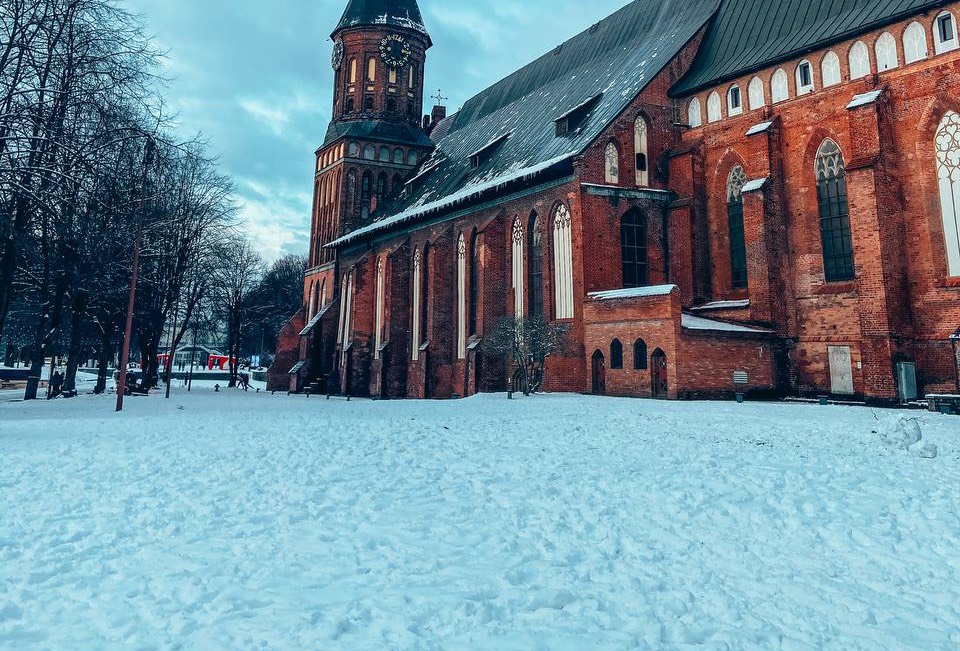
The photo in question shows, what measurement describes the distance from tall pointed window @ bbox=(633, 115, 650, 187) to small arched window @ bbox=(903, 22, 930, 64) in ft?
27.9

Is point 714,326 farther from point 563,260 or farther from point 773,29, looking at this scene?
point 773,29

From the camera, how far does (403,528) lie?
4852 millimetres

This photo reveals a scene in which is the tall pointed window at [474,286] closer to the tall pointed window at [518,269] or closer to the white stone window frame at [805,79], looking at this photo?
the tall pointed window at [518,269]

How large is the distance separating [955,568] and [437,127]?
4386 cm

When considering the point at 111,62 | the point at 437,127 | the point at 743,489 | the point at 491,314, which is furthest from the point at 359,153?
the point at 743,489

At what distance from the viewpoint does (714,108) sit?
2278cm

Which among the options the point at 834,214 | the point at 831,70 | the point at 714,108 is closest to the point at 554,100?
the point at 714,108

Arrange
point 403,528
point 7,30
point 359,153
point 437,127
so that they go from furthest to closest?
point 437,127
point 359,153
point 7,30
point 403,528

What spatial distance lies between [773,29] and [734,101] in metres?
3.11

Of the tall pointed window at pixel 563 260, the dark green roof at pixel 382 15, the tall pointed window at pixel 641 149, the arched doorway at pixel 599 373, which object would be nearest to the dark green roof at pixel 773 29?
the tall pointed window at pixel 641 149

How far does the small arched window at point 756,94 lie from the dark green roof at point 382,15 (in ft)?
89.0

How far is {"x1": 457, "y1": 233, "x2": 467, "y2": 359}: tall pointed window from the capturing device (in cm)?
2725

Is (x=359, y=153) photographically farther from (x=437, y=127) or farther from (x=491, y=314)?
(x=491, y=314)

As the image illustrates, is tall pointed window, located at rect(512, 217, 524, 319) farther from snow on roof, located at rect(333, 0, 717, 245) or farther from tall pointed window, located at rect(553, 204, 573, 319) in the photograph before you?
snow on roof, located at rect(333, 0, 717, 245)
